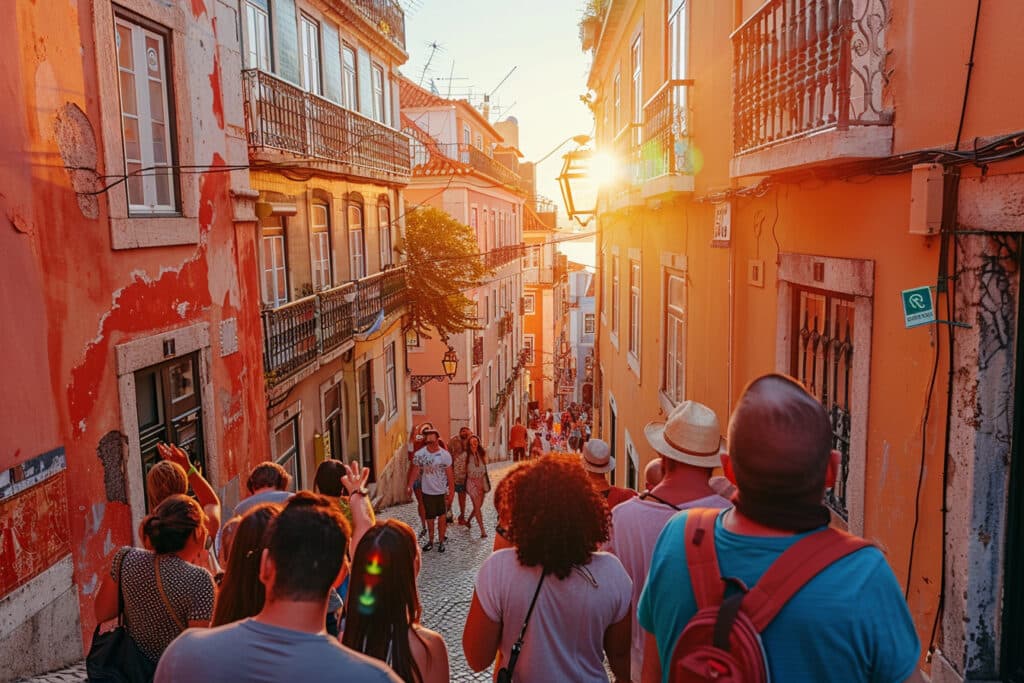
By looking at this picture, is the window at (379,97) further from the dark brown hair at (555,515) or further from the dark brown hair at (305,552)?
the dark brown hair at (305,552)

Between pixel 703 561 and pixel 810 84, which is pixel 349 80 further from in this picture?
pixel 703 561

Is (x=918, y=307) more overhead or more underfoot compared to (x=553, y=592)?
more overhead

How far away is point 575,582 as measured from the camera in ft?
9.11

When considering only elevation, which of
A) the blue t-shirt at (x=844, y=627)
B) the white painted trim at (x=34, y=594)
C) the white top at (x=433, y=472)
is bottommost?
the white top at (x=433, y=472)

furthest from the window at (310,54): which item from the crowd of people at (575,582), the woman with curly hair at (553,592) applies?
the woman with curly hair at (553,592)

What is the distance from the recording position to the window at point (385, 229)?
16.0 metres

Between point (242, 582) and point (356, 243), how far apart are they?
39.5 feet

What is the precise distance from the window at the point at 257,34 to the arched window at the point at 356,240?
360 centimetres

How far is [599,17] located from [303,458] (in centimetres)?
951

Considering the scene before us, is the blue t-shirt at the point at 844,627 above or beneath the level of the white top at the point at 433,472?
above

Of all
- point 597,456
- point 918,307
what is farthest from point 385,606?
point 918,307

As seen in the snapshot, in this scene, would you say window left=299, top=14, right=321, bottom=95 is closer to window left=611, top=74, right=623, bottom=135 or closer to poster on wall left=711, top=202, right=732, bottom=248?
window left=611, top=74, right=623, bottom=135

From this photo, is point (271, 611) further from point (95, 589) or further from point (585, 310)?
point (585, 310)

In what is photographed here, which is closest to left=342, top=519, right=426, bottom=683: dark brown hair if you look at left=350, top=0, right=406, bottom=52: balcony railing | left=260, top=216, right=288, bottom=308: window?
left=260, top=216, right=288, bottom=308: window
